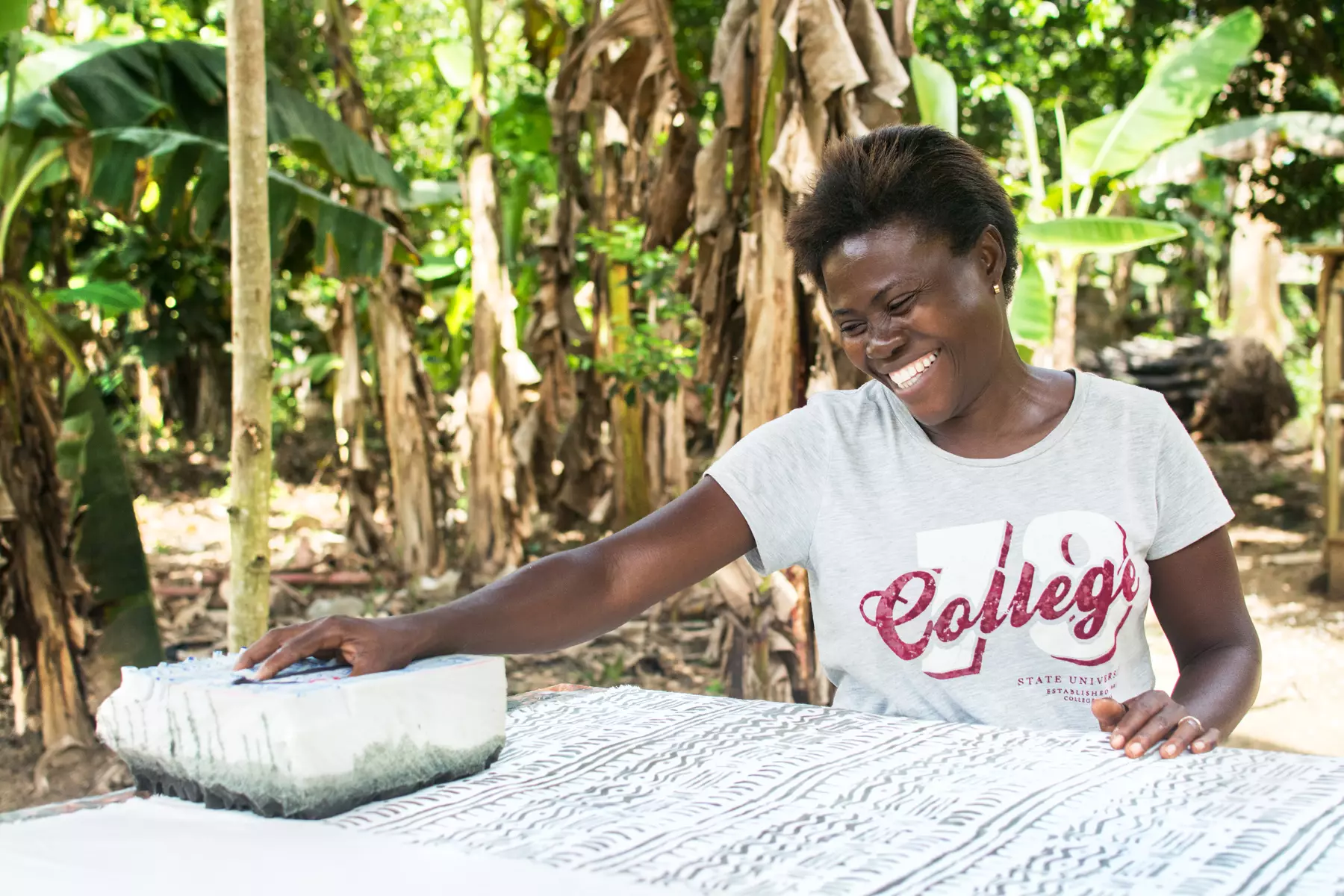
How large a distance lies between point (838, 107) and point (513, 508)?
3.78 meters

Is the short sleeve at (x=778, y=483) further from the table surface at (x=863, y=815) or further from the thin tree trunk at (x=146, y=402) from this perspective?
the thin tree trunk at (x=146, y=402)

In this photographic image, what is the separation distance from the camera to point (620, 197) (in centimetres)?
601

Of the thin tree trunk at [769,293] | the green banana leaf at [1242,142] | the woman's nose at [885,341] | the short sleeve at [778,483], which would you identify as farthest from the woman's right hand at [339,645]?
the green banana leaf at [1242,142]

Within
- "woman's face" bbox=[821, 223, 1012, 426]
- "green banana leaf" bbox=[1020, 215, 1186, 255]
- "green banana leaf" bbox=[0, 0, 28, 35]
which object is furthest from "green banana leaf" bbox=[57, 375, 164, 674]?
"green banana leaf" bbox=[1020, 215, 1186, 255]

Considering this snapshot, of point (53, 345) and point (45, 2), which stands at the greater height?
point (45, 2)

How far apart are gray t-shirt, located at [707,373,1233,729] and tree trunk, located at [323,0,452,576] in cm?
437

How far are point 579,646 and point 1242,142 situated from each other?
15.9 ft

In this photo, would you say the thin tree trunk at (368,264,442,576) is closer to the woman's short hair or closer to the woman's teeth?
the woman's short hair

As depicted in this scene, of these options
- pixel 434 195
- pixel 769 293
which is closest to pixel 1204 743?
pixel 769 293

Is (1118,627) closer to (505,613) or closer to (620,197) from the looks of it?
(505,613)

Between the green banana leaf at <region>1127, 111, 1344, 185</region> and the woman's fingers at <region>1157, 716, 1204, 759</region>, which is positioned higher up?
the green banana leaf at <region>1127, 111, 1344, 185</region>

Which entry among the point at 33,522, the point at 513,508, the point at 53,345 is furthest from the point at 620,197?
the point at 33,522

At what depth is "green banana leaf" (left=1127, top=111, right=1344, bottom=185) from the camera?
6.86 metres

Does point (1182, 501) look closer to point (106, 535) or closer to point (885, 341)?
point (885, 341)
